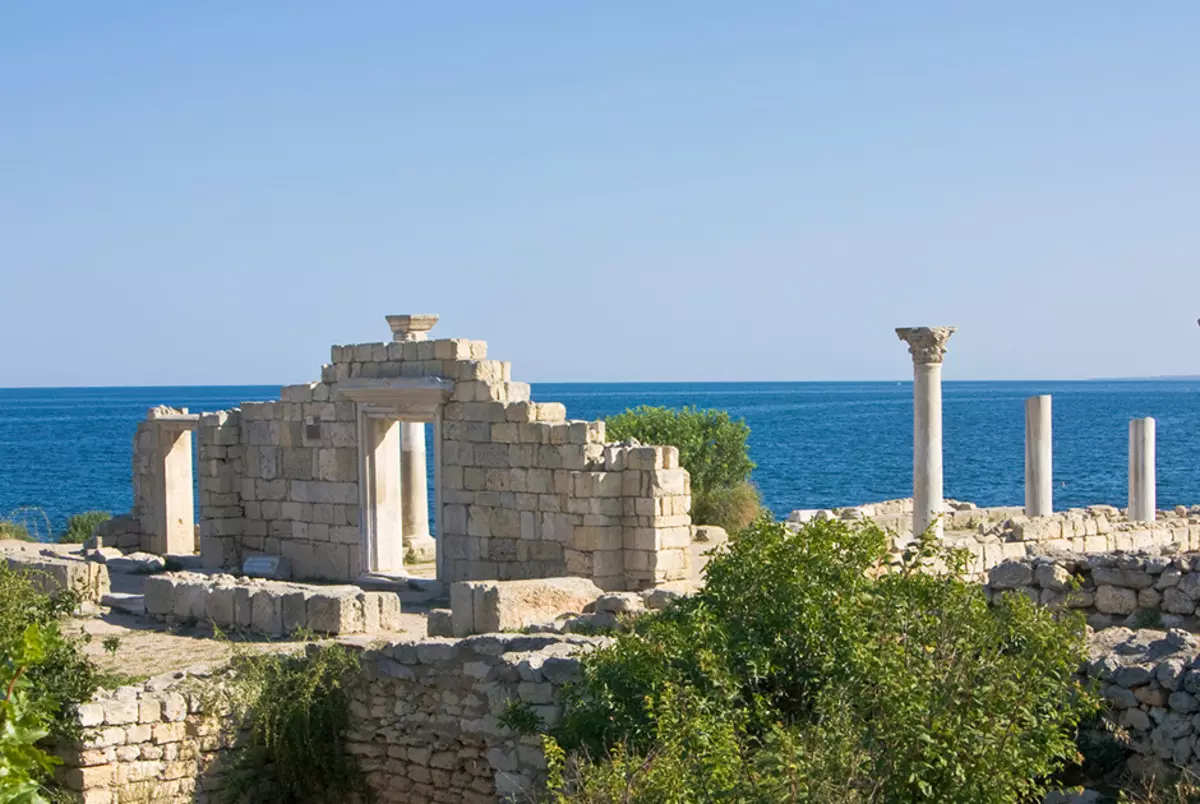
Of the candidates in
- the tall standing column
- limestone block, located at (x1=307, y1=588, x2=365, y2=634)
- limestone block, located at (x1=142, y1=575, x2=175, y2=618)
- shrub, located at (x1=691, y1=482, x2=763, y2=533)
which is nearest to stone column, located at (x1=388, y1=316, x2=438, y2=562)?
the tall standing column

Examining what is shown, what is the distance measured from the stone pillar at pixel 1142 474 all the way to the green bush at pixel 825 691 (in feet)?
45.7

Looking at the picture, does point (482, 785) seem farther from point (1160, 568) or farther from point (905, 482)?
point (905, 482)

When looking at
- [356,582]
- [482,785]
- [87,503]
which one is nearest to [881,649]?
[482,785]

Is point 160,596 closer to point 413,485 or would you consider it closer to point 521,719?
point 413,485

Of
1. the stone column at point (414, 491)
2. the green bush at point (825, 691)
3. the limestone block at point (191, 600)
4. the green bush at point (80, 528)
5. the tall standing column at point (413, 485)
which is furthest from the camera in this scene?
the green bush at point (80, 528)

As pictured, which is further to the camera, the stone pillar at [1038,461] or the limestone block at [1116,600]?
the stone pillar at [1038,461]

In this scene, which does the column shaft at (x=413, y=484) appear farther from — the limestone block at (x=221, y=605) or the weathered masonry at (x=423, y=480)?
the limestone block at (x=221, y=605)

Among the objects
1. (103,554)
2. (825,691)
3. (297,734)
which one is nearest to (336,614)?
(297,734)

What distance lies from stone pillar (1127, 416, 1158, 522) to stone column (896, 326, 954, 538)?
438cm

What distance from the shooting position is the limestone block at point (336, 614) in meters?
14.2

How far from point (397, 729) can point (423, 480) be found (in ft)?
36.2

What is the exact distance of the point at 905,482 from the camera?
5678 centimetres

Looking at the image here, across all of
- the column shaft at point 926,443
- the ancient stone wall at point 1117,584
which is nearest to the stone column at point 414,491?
the column shaft at point 926,443

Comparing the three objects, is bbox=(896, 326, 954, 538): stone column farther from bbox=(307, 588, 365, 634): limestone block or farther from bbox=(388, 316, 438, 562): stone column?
bbox=(307, 588, 365, 634): limestone block
